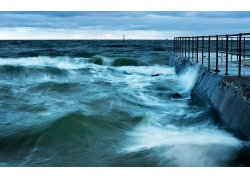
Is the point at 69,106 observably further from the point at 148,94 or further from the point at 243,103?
the point at 243,103

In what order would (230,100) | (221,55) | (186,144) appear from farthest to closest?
(221,55) < (230,100) < (186,144)

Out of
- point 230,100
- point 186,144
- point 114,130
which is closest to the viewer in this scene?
point 186,144

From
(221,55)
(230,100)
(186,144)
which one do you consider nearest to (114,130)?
(186,144)

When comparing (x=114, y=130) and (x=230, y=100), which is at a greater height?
(x=230, y=100)

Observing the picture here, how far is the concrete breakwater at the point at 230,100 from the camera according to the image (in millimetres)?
6016

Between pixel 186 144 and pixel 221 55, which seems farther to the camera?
pixel 221 55

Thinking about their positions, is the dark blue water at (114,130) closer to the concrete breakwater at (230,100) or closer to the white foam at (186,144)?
the white foam at (186,144)

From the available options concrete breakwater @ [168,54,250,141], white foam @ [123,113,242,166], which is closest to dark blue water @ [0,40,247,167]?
white foam @ [123,113,242,166]

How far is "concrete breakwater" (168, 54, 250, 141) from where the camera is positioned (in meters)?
6.02

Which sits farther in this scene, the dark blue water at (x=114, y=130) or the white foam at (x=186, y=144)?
the dark blue water at (x=114, y=130)

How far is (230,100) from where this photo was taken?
22.8ft

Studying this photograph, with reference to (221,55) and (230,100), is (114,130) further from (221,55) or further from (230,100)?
(221,55)

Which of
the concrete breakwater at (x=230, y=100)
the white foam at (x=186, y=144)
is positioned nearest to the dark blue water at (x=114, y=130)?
the white foam at (x=186, y=144)

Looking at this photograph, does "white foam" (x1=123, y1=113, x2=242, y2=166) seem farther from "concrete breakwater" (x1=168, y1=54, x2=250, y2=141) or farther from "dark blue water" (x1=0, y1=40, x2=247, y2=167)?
"concrete breakwater" (x1=168, y1=54, x2=250, y2=141)
